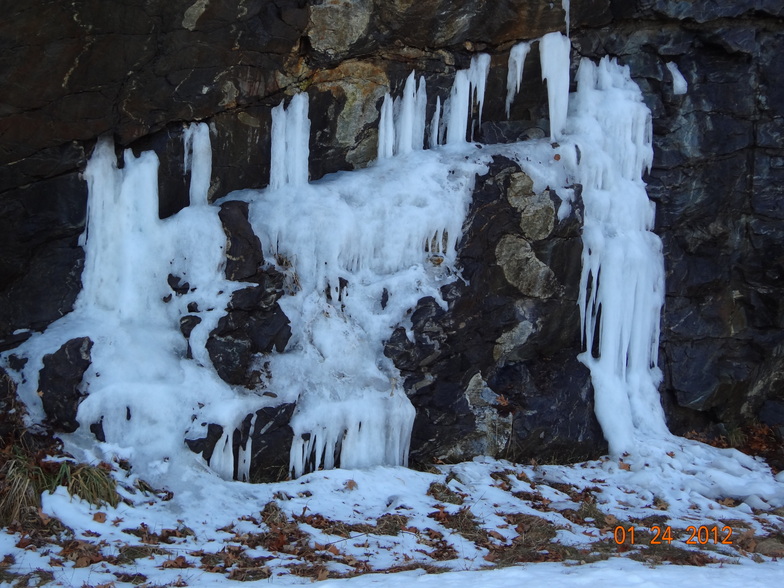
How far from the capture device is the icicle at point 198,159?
8172 mm

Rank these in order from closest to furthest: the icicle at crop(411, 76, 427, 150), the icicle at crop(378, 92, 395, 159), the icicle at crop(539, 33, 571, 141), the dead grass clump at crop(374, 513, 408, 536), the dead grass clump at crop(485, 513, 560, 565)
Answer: the dead grass clump at crop(485, 513, 560, 565) → the dead grass clump at crop(374, 513, 408, 536) → the icicle at crop(378, 92, 395, 159) → the icicle at crop(411, 76, 427, 150) → the icicle at crop(539, 33, 571, 141)

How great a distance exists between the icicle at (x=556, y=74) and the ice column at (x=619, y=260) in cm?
30

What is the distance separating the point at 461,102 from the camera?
9602 millimetres

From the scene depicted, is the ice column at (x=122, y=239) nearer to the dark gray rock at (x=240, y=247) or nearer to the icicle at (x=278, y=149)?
the dark gray rock at (x=240, y=247)

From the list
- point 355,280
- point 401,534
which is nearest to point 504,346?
point 355,280

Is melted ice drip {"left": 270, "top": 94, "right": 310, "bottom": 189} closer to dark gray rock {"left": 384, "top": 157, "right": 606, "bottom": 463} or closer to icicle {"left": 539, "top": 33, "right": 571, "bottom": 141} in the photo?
dark gray rock {"left": 384, "top": 157, "right": 606, "bottom": 463}

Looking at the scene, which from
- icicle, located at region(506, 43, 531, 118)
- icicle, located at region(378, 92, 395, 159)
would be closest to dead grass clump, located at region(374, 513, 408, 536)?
icicle, located at region(378, 92, 395, 159)

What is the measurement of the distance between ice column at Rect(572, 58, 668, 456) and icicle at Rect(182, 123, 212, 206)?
4.36 metres

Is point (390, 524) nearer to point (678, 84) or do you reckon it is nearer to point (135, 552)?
point (135, 552)

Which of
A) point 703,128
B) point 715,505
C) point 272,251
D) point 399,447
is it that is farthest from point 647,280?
point 272,251

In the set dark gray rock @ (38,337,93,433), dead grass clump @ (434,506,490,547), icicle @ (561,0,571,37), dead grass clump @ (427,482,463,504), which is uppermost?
icicle @ (561,0,571,37)

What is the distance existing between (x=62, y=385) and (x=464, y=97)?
5369 mm

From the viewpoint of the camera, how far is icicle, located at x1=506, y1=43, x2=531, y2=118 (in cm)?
966

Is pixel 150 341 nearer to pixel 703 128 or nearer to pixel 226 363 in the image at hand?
pixel 226 363
